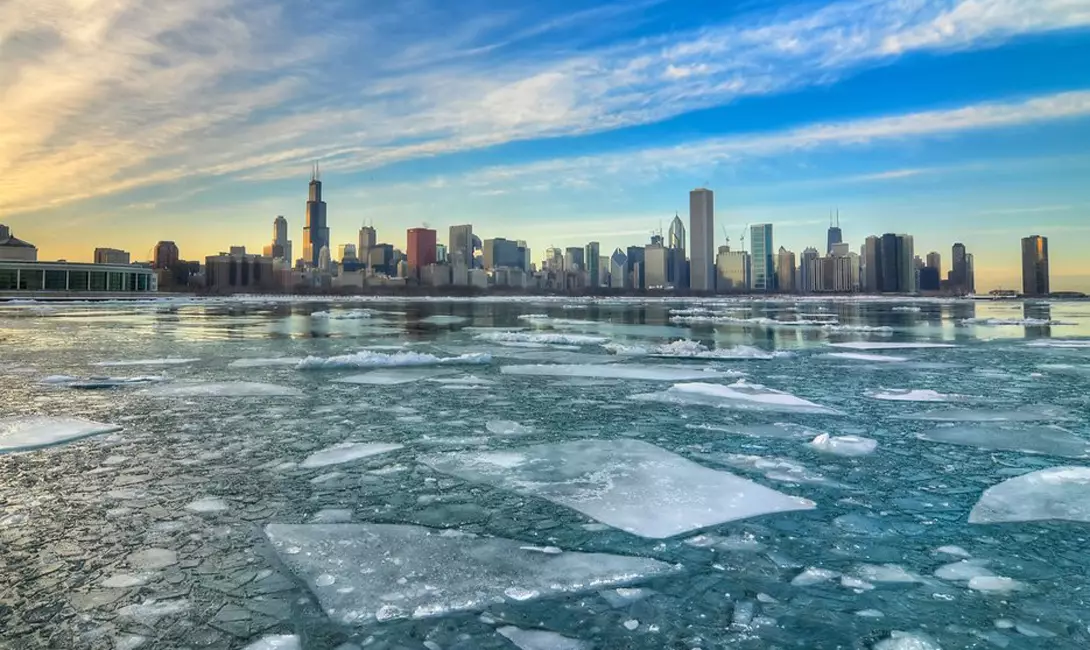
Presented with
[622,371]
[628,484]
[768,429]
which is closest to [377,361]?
[622,371]

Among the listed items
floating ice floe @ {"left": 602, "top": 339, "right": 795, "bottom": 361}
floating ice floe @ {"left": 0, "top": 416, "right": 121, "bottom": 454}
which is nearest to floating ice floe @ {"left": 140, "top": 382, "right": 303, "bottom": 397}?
floating ice floe @ {"left": 0, "top": 416, "right": 121, "bottom": 454}

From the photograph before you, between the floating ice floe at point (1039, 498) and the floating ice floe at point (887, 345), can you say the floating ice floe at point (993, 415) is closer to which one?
the floating ice floe at point (1039, 498)

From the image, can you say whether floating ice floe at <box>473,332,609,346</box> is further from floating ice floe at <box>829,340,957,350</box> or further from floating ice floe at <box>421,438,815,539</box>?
floating ice floe at <box>421,438,815,539</box>

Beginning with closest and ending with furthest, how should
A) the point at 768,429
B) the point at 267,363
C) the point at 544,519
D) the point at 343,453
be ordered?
1. the point at 544,519
2. the point at 343,453
3. the point at 768,429
4. the point at 267,363

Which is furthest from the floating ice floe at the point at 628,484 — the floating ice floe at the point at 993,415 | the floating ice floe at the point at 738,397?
the floating ice floe at the point at 993,415

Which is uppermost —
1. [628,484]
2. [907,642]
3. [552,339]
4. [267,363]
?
[552,339]

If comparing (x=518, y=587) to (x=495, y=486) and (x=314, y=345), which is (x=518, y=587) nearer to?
(x=495, y=486)

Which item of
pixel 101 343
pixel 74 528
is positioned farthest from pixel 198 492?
pixel 101 343

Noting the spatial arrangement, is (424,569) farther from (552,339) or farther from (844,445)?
(552,339)
